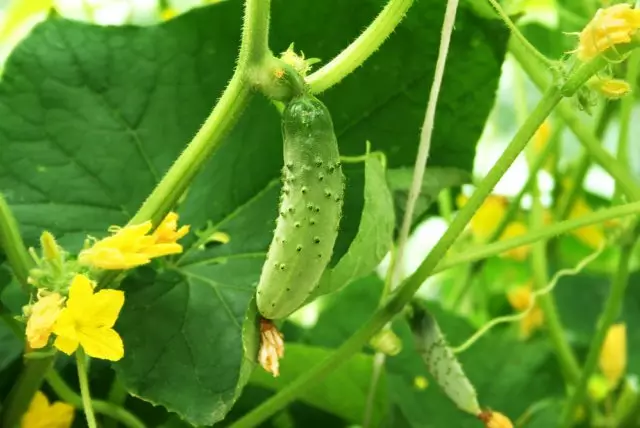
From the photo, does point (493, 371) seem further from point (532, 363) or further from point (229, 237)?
point (229, 237)

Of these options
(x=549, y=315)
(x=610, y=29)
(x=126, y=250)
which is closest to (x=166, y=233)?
(x=126, y=250)

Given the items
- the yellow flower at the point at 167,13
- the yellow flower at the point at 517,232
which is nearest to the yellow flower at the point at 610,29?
the yellow flower at the point at 167,13

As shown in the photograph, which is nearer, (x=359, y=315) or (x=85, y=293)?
(x=85, y=293)

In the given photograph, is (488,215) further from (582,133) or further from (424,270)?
(424,270)

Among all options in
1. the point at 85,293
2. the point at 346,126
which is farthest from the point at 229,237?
the point at 85,293

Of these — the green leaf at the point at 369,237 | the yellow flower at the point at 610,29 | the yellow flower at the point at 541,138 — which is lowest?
the green leaf at the point at 369,237

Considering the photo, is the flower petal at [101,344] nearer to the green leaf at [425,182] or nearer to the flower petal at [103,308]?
the flower petal at [103,308]

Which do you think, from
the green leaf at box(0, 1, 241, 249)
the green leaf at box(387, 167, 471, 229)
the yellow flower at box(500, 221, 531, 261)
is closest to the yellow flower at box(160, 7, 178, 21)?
the green leaf at box(0, 1, 241, 249)
